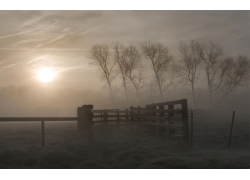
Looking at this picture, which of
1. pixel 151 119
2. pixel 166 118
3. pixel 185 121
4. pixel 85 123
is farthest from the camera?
pixel 151 119

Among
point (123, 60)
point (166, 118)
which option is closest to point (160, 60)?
point (123, 60)

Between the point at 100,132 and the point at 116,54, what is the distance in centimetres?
737

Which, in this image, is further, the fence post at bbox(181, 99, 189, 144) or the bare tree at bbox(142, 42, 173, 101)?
the bare tree at bbox(142, 42, 173, 101)

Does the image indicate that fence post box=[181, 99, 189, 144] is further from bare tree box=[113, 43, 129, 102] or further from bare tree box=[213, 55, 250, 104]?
bare tree box=[213, 55, 250, 104]

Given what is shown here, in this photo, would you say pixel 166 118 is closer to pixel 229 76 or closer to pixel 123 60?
pixel 123 60

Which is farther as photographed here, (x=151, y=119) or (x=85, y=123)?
(x=151, y=119)

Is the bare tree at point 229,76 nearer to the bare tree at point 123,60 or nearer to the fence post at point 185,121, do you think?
the bare tree at point 123,60

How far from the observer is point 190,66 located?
28.5 m

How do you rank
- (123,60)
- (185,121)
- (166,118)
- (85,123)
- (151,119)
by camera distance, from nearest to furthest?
1. (185,121)
2. (85,123)
3. (166,118)
4. (151,119)
5. (123,60)

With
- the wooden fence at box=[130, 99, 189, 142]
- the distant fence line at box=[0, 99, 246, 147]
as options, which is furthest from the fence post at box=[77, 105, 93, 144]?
the wooden fence at box=[130, 99, 189, 142]

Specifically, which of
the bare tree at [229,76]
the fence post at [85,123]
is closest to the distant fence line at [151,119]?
the fence post at [85,123]

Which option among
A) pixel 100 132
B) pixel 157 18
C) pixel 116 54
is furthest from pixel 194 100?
pixel 157 18

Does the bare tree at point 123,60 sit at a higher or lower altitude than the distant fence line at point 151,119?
higher

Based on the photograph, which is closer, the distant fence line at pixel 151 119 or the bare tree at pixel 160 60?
A: the distant fence line at pixel 151 119
